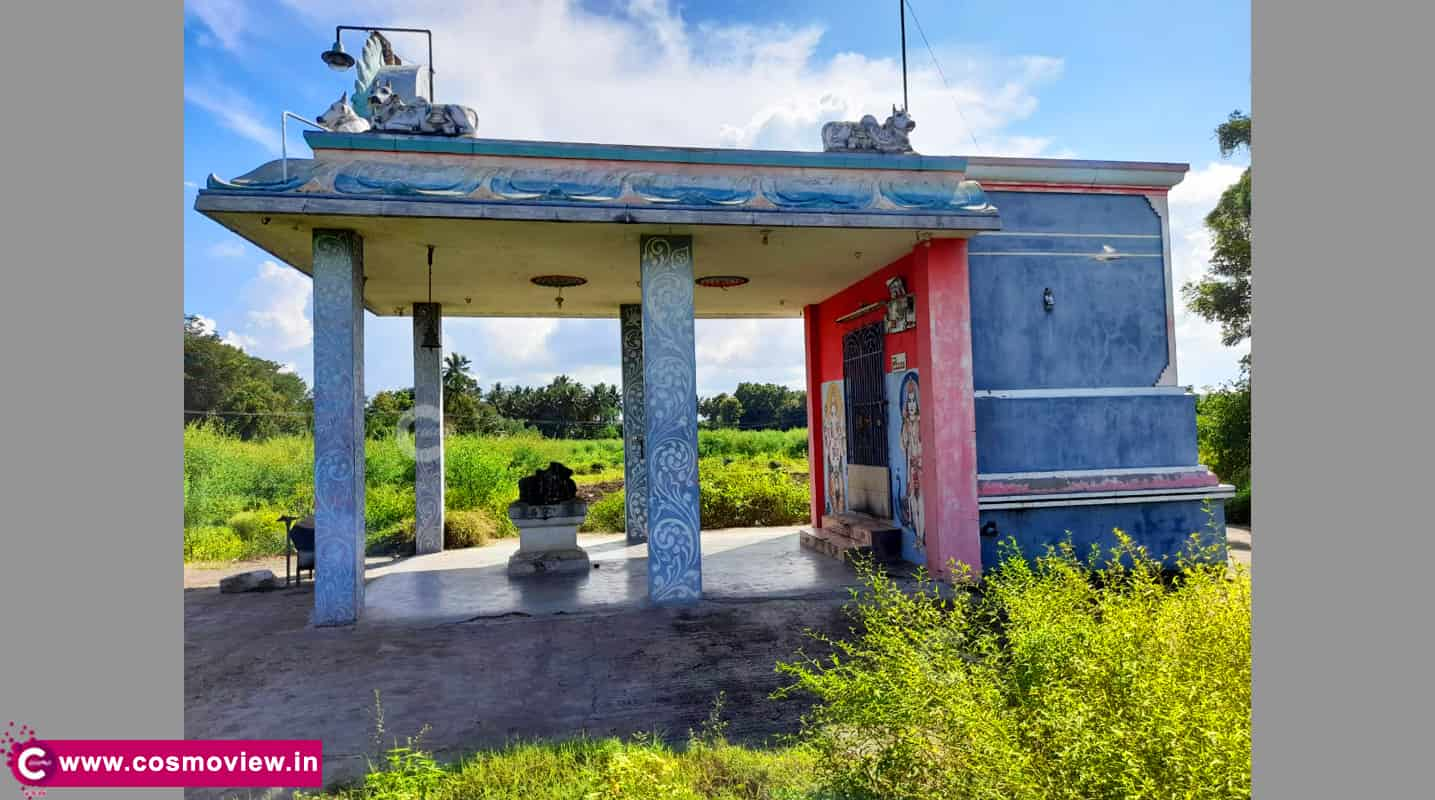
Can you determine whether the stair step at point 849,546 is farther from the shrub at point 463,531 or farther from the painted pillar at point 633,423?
the shrub at point 463,531

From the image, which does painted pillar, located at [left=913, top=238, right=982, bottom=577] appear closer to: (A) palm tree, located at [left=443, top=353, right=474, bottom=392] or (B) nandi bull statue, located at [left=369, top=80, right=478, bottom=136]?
(B) nandi bull statue, located at [left=369, top=80, right=478, bottom=136]

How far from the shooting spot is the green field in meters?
11.4

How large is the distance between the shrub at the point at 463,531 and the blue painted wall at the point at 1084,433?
6.90m

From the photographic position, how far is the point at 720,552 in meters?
9.85

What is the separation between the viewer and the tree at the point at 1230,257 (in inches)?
615

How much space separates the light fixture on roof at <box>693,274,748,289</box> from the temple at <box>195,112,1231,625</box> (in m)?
0.05

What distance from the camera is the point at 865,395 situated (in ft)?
30.6

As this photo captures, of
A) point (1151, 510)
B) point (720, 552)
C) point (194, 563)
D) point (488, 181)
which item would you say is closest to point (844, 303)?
point (720, 552)

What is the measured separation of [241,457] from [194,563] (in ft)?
12.9

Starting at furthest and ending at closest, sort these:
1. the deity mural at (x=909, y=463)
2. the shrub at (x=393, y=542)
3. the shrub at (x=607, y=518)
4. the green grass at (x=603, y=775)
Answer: the shrub at (x=607, y=518)
the shrub at (x=393, y=542)
the deity mural at (x=909, y=463)
the green grass at (x=603, y=775)

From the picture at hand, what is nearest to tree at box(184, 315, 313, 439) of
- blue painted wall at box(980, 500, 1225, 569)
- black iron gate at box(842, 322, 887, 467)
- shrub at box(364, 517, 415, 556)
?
shrub at box(364, 517, 415, 556)

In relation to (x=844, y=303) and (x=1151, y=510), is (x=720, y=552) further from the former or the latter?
(x=1151, y=510)

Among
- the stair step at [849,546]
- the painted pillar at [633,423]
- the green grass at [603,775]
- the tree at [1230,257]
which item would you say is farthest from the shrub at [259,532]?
the tree at [1230,257]

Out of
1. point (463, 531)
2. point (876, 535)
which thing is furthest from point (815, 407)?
point (463, 531)
